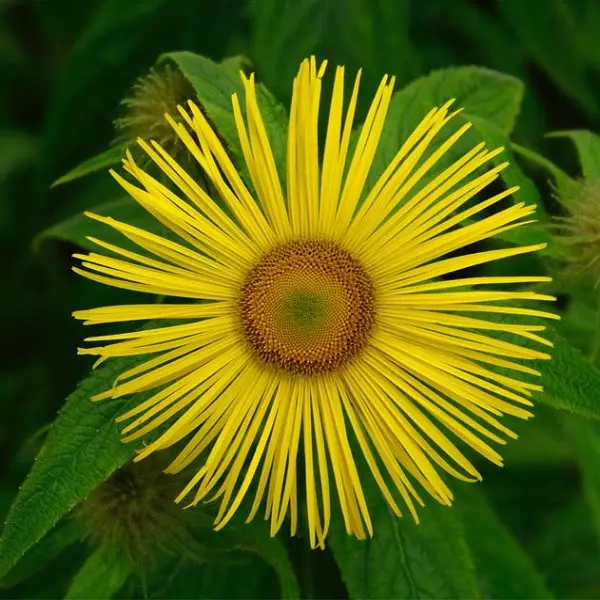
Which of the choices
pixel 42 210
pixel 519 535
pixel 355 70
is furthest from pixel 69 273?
pixel 519 535

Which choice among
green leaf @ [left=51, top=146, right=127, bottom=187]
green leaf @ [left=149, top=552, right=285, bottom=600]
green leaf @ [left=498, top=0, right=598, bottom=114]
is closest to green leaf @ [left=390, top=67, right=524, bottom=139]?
green leaf @ [left=498, top=0, right=598, bottom=114]

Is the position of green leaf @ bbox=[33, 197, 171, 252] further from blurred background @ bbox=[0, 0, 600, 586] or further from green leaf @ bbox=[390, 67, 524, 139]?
green leaf @ bbox=[390, 67, 524, 139]

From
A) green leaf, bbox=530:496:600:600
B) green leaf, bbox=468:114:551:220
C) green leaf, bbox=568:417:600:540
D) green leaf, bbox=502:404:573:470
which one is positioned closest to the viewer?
green leaf, bbox=468:114:551:220

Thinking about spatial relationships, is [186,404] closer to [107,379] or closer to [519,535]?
[107,379]

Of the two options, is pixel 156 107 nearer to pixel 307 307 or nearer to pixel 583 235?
pixel 307 307

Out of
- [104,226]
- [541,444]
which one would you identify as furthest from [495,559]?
[104,226]

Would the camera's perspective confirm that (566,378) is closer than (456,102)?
Yes
